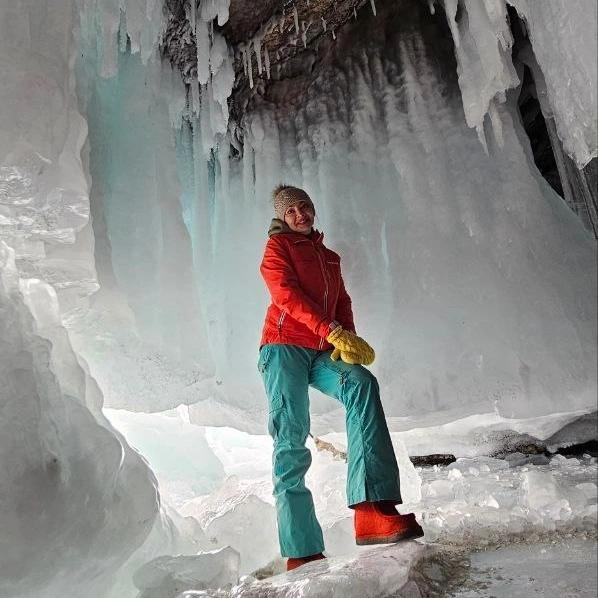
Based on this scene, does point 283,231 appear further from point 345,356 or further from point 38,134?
point 38,134

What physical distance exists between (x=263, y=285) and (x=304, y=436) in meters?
1.84

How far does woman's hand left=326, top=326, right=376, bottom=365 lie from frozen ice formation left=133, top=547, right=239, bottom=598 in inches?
27.0

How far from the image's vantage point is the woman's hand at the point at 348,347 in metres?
1.63

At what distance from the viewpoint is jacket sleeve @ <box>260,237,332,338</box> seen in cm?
167

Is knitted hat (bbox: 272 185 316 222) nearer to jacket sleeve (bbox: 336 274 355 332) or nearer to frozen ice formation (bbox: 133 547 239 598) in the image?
jacket sleeve (bbox: 336 274 355 332)

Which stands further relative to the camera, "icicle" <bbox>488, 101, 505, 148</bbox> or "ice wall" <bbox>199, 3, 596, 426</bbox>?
"ice wall" <bbox>199, 3, 596, 426</bbox>

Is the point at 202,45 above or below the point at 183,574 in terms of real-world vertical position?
above

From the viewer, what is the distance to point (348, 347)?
162 cm

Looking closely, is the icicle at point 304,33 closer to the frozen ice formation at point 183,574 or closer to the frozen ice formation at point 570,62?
the frozen ice formation at point 570,62

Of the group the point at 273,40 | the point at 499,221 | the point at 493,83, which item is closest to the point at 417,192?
the point at 499,221

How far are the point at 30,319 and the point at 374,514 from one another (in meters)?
1.14

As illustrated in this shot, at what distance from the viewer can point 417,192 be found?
127 inches

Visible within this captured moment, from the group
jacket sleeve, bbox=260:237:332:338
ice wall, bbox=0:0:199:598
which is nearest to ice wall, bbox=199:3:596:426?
jacket sleeve, bbox=260:237:332:338

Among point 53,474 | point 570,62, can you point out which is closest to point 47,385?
point 53,474
